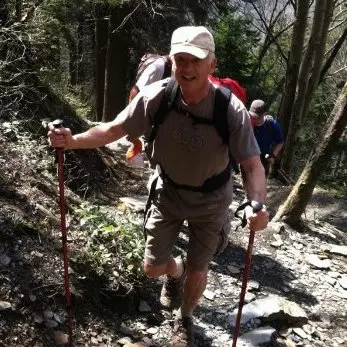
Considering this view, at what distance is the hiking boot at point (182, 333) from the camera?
411 centimetres

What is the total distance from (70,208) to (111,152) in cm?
324

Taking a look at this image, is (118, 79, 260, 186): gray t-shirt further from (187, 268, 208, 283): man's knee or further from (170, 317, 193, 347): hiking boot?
(170, 317, 193, 347): hiking boot

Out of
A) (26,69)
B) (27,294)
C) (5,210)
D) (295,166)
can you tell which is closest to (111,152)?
(26,69)

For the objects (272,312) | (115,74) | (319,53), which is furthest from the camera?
(115,74)

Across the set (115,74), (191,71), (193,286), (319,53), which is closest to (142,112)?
(191,71)

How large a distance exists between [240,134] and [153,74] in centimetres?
138

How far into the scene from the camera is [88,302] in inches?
167

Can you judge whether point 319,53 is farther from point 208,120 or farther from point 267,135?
point 208,120

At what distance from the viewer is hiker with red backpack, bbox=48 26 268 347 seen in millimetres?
3209

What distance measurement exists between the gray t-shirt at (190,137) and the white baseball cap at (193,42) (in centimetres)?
28

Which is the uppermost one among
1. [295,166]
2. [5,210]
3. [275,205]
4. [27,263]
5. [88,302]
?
[5,210]

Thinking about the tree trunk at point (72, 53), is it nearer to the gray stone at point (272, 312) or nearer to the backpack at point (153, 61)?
the backpack at point (153, 61)

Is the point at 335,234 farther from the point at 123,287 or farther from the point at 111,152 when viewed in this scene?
the point at 123,287

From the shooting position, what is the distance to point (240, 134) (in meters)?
3.21
